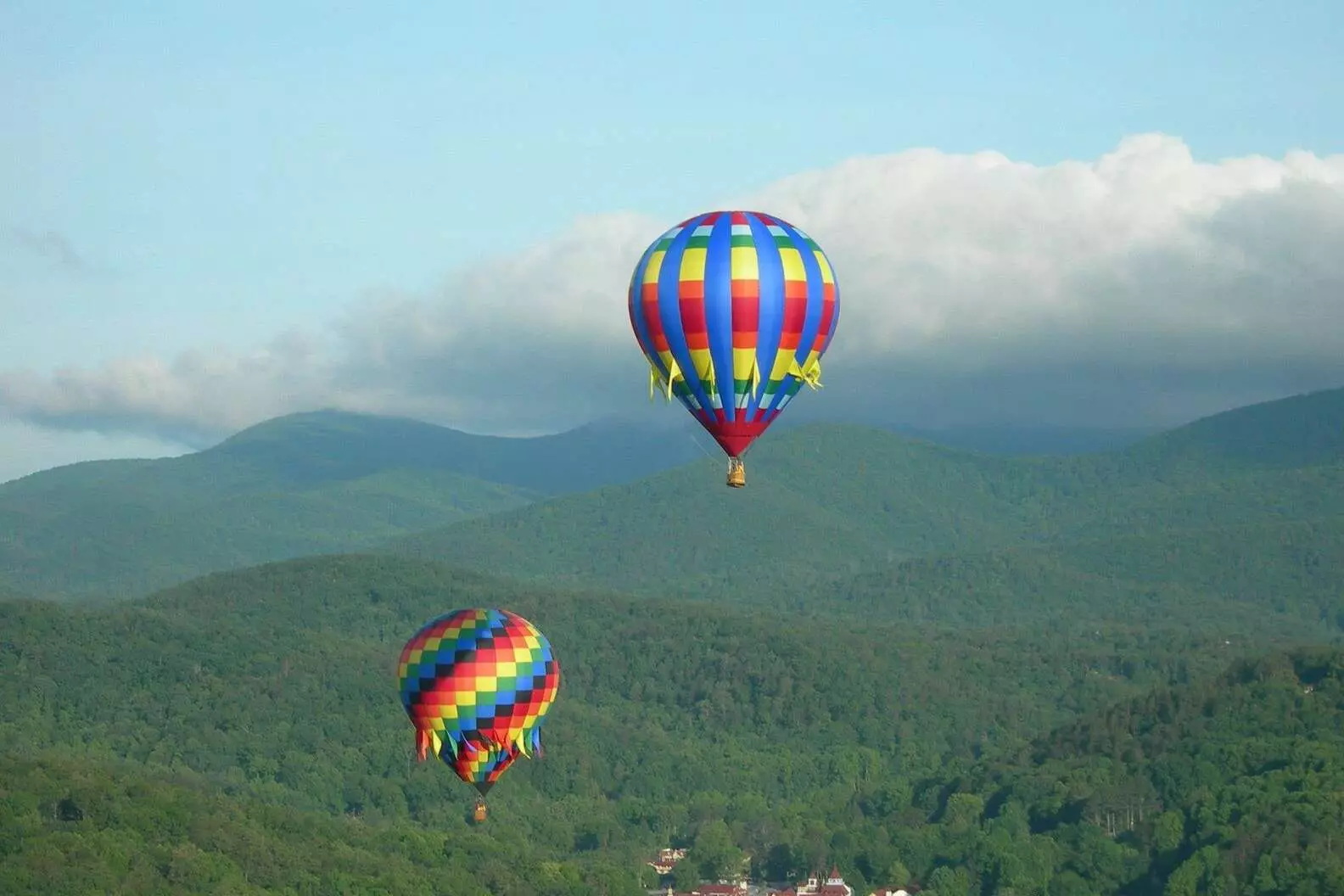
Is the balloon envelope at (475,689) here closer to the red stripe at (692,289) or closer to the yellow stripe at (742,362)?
the yellow stripe at (742,362)

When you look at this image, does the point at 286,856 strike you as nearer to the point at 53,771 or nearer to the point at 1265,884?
the point at 53,771

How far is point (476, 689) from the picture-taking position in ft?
383

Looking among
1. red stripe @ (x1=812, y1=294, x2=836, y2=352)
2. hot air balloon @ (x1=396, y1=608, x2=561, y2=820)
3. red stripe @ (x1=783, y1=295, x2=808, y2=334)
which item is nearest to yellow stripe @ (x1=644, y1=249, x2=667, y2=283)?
red stripe @ (x1=783, y1=295, x2=808, y2=334)

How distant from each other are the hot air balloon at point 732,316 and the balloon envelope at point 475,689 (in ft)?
95.5

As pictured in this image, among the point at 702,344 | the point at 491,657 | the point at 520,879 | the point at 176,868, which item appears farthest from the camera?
the point at 520,879

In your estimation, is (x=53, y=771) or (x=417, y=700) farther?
(x=53, y=771)

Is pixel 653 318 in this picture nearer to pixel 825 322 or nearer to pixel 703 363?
pixel 703 363

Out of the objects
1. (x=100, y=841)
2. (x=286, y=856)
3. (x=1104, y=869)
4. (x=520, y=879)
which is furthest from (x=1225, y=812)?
(x=100, y=841)

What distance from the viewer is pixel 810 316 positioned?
298 ft

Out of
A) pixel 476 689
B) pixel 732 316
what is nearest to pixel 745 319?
pixel 732 316

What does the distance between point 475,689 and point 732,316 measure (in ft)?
109

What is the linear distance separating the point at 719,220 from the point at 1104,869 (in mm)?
117614

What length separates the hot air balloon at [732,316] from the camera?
89.3m

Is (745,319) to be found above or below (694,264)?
below
